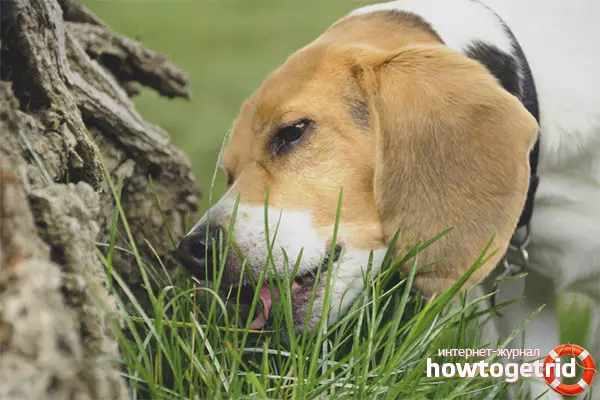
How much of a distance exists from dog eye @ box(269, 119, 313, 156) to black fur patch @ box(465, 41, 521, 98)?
43cm

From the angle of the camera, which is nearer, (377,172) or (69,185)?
(69,185)

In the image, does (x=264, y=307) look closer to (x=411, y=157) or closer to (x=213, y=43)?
(x=411, y=157)

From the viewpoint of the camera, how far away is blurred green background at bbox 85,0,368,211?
1902 millimetres

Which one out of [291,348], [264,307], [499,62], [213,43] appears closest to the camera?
[291,348]

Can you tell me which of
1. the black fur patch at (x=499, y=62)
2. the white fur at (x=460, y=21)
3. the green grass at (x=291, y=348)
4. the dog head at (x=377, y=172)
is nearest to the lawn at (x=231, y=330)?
the green grass at (x=291, y=348)

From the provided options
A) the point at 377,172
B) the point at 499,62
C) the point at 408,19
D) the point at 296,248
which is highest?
the point at 408,19

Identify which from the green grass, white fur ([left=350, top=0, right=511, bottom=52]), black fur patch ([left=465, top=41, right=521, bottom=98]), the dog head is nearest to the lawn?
the green grass

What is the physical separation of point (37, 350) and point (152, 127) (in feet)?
4.34

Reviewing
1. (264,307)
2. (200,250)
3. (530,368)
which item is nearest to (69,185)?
(200,250)

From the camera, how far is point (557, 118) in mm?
1754

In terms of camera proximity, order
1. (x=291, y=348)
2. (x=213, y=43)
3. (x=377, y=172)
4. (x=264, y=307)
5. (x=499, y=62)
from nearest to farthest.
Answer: (x=291, y=348) → (x=264, y=307) → (x=377, y=172) → (x=499, y=62) → (x=213, y=43)

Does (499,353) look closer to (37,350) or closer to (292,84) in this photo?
(292,84)

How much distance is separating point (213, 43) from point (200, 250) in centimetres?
75

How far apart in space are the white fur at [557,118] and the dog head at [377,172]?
0.15 meters
